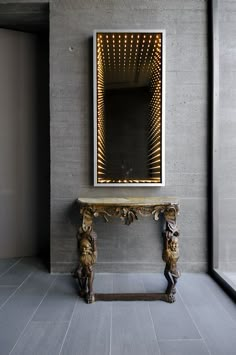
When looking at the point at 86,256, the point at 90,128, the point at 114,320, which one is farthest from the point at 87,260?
the point at 90,128

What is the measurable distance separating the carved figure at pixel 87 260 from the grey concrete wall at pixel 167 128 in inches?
23.1

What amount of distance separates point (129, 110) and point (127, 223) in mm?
1170

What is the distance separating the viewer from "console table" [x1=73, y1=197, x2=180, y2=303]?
245 cm

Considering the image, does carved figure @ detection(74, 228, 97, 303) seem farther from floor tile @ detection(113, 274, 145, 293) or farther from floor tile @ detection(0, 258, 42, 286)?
floor tile @ detection(0, 258, 42, 286)

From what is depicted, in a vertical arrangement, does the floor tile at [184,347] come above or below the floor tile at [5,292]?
below

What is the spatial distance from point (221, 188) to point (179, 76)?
122 cm

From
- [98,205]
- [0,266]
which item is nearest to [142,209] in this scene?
[98,205]

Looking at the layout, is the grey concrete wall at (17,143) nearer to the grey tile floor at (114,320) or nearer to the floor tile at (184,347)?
the grey tile floor at (114,320)

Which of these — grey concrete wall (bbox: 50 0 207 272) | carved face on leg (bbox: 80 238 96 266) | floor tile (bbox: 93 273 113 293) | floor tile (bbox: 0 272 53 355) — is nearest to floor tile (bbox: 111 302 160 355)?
floor tile (bbox: 93 273 113 293)

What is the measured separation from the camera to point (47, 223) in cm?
374

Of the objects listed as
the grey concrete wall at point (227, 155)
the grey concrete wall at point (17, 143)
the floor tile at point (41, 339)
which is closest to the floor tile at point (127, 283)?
the floor tile at point (41, 339)

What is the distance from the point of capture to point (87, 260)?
245 centimetres

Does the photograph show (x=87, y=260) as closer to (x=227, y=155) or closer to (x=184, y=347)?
(x=184, y=347)

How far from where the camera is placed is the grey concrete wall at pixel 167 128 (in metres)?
3.03
